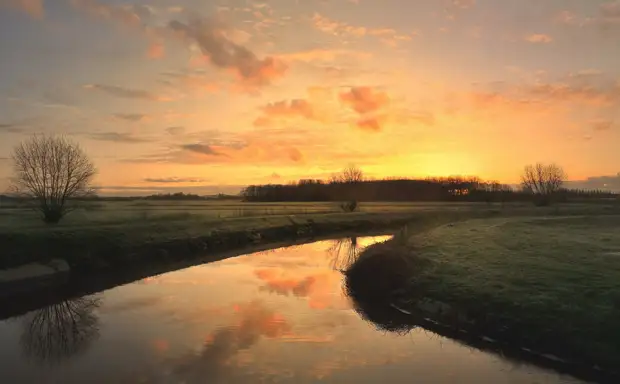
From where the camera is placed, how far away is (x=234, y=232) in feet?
168

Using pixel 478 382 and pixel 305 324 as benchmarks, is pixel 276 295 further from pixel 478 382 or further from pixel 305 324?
pixel 478 382

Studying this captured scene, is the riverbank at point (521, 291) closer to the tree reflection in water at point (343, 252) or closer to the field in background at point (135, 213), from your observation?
the tree reflection in water at point (343, 252)

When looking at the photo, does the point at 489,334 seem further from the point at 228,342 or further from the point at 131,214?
the point at 131,214

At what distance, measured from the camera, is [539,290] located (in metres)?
18.5

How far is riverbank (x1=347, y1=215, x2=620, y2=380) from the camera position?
14.5 m

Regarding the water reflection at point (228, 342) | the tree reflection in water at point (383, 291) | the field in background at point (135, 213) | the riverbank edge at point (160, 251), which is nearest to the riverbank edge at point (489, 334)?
the tree reflection in water at point (383, 291)

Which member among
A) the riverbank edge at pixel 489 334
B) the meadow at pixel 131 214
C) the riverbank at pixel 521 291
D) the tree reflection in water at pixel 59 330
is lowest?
the tree reflection in water at pixel 59 330

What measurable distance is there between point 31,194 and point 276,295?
3895cm

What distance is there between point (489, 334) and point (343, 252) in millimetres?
26457

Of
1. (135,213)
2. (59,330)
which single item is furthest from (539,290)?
(135,213)

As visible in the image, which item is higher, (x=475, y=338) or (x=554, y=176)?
(x=554, y=176)

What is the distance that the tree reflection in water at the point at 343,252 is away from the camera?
34966 millimetres

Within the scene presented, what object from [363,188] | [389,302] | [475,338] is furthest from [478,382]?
[363,188]

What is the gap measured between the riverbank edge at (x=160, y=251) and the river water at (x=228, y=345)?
19.8ft
